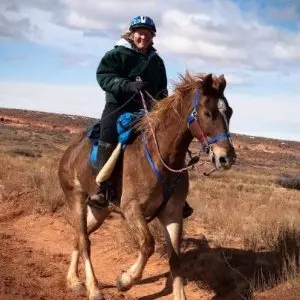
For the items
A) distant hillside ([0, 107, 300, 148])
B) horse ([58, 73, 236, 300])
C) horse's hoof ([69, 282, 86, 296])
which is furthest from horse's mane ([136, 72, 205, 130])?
distant hillside ([0, 107, 300, 148])

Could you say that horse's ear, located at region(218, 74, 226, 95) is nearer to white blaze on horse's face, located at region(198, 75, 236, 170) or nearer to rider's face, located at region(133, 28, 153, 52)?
white blaze on horse's face, located at region(198, 75, 236, 170)

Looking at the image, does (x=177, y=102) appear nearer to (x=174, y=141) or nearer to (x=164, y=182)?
(x=174, y=141)

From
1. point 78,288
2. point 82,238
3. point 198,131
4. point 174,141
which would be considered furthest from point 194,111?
point 78,288

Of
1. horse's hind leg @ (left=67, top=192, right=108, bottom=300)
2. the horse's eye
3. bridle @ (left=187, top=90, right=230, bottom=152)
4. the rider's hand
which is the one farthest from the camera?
horse's hind leg @ (left=67, top=192, right=108, bottom=300)

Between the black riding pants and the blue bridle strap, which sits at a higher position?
the black riding pants

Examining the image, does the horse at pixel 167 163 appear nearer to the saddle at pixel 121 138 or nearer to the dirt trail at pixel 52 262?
the saddle at pixel 121 138

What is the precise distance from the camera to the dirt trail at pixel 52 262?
7113mm

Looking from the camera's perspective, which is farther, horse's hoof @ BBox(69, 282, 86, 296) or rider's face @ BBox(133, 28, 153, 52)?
horse's hoof @ BBox(69, 282, 86, 296)

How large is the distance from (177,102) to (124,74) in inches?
43.0

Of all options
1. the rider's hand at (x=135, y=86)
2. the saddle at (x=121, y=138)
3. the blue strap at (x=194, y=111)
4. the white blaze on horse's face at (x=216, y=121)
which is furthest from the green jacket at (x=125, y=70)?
the white blaze on horse's face at (x=216, y=121)

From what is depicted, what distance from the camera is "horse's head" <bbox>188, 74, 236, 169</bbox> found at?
5555mm

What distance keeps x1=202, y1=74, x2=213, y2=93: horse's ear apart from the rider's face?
1549 mm

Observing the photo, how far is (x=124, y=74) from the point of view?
281 inches

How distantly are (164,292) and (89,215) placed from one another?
163cm
